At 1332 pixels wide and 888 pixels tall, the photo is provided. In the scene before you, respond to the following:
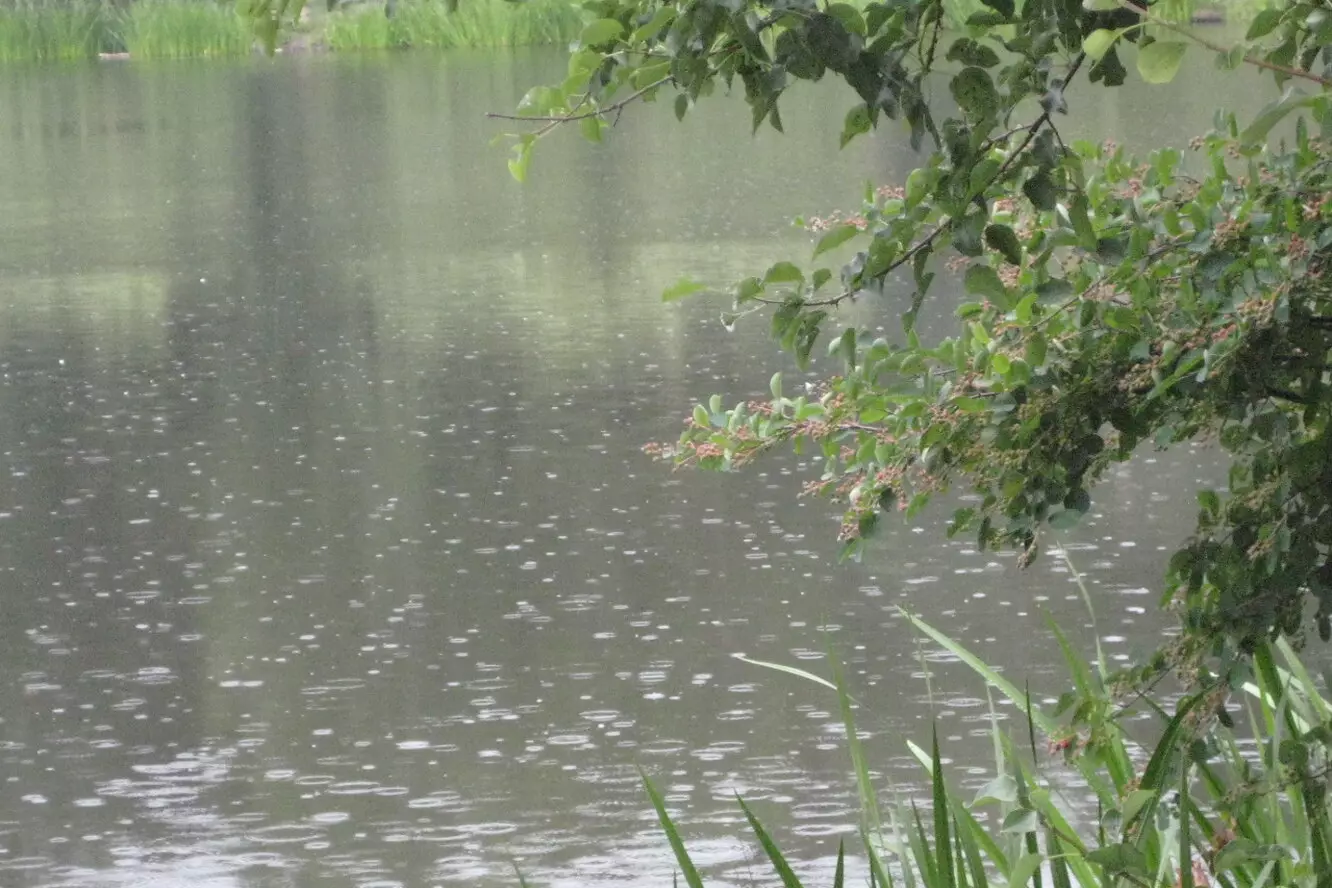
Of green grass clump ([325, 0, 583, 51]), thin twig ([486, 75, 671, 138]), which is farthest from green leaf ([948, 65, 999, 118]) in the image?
green grass clump ([325, 0, 583, 51])

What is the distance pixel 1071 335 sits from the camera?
288 centimetres

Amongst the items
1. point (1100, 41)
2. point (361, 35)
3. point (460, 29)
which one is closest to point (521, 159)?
point (1100, 41)

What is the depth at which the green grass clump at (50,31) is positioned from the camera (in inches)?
1614

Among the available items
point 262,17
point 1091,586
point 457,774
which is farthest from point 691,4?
point 1091,586

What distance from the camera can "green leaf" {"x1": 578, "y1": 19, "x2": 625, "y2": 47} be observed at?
255cm

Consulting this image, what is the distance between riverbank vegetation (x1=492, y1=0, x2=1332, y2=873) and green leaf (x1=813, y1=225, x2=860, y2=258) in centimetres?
A: 1

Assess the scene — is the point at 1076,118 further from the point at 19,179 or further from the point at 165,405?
the point at 165,405

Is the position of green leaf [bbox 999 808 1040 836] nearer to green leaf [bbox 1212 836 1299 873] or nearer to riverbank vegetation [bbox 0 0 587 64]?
green leaf [bbox 1212 836 1299 873]

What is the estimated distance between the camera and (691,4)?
2254 mm

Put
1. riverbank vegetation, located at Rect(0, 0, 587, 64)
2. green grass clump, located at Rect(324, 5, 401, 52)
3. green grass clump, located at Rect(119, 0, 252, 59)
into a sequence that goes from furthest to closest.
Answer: green grass clump, located at Rect(324, 5, 401, 52) → green grass clump, located at Rect(119, 0, 252, 59) → riverbank vegetation, located at Rect(0, 0, 587, 64)

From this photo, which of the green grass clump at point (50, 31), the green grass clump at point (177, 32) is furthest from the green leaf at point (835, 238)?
the green grass clump at point (50, 31)

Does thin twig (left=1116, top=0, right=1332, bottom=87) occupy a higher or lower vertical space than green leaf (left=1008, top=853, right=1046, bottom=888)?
higher

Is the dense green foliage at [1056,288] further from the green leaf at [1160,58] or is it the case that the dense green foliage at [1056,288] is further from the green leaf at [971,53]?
the green leaf at [1160,58]

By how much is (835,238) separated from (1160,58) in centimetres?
62
